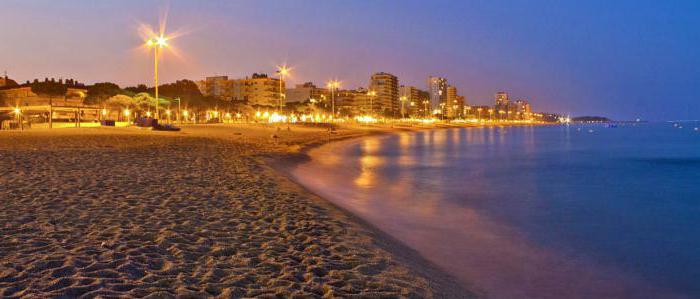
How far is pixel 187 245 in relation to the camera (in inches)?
257

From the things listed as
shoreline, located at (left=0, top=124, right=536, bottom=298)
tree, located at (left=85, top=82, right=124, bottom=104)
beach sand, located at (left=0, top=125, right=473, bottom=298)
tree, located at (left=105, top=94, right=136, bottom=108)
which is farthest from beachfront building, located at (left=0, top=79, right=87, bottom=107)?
shoreline, located at (left=0, top=124, right=536, bottom=298)

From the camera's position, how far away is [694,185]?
20.9 metres

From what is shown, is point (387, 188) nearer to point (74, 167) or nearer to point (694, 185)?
point (74, 167)

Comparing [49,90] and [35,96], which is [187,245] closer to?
[35,96]

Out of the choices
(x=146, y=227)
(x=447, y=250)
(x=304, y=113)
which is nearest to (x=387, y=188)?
(x=447, y=250)

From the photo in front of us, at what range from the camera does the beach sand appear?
16.5ft

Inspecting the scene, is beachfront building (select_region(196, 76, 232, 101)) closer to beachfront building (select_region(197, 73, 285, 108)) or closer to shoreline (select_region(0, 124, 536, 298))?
beachfront building (select_region(197, 73, 285, 108))

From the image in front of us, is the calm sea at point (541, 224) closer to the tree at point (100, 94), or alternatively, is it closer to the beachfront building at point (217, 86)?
the tree at point (100, 94)

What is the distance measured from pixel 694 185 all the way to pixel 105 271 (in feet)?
77.1

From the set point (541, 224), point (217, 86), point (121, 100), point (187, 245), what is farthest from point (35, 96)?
point (217, 86)

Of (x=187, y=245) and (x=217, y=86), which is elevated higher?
(x=217, y=86)

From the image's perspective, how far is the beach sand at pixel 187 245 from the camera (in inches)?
198

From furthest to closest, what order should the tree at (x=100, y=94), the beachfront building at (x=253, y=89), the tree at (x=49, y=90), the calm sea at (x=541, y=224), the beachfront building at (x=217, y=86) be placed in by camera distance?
the beachfront building at (x=217, y=86), the beachfront building at (x=253, y=89), the tree at (x=49, y=90), the tree at (x=100, y=94), the calm sea at (x=541, y=224)

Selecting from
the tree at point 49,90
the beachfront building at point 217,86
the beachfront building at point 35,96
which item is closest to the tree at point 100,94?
the beachfront building at point 35,96
